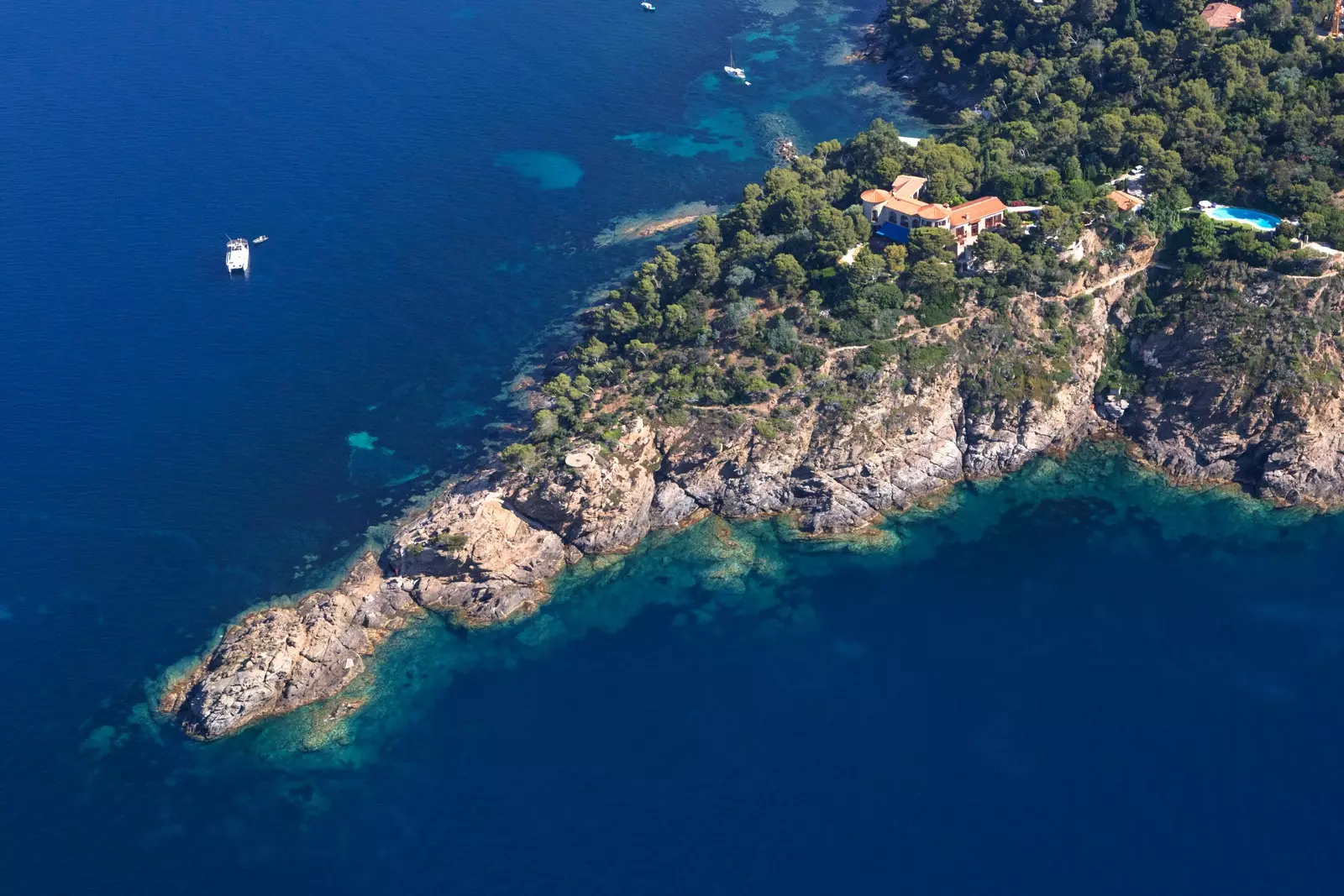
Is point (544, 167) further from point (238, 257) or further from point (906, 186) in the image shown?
point (906, 186)

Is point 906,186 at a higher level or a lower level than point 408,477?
higher

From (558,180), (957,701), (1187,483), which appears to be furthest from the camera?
(558,180)

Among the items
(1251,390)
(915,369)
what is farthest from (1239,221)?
(915,369)

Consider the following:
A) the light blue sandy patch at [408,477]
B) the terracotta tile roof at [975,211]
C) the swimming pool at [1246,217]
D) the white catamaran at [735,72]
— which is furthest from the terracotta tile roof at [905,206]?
the white catamaran at [735,72]

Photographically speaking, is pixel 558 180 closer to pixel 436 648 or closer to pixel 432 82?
pixel 432 82

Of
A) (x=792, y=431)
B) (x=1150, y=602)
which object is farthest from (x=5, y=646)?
(x=1150, y=602)

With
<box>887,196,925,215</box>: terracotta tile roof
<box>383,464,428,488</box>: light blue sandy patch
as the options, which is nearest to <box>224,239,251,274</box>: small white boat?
<box>383,464,428,488</box>: light blue sandy patch

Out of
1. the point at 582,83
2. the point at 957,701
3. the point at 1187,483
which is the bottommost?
the point at 957,701
